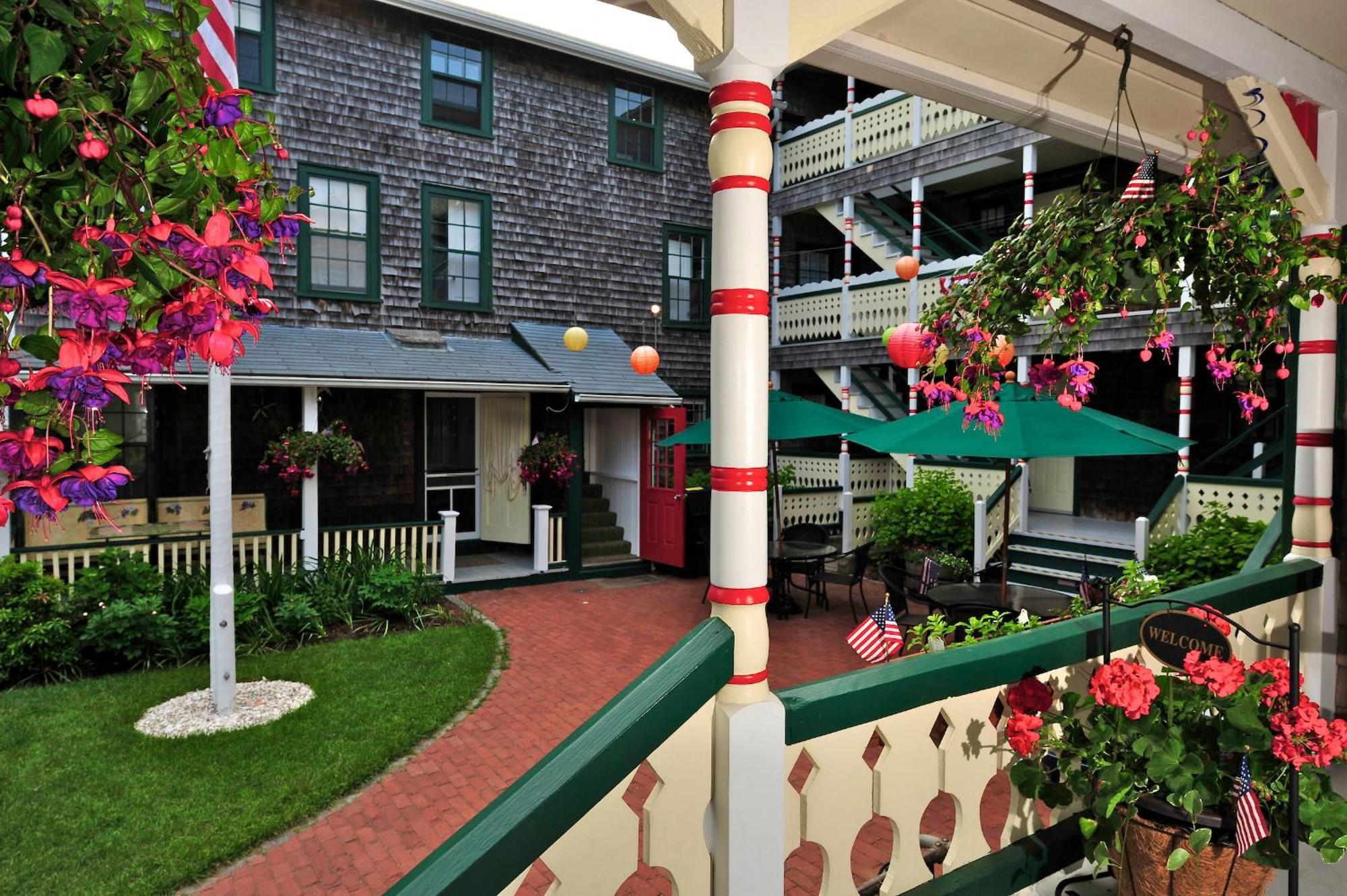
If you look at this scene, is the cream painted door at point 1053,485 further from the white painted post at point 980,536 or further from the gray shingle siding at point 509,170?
the gray shingle siding at point 509,170

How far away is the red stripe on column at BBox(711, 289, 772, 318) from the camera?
80.6 inches

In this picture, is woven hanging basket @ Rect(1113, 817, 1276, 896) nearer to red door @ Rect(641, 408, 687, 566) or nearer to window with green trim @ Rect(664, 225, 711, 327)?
red door @ Rect(641, 408, 687, 566)

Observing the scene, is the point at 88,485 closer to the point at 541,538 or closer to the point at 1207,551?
the point at 1207,551

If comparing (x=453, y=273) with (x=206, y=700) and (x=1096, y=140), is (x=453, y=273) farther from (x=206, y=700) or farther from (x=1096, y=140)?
(x=1096, y=140)

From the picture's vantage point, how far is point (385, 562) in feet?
29.1

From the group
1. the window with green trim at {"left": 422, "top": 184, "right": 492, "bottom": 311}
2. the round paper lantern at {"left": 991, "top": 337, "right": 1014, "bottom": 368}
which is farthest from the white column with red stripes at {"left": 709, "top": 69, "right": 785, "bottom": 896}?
the window with green trim at {"left": 422, "top": 184, "right": 492, "bottom": 311}

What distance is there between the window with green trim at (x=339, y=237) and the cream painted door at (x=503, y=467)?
231 centimetres

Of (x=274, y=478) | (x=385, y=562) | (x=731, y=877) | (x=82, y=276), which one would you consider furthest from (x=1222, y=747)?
(x=274, y=478)

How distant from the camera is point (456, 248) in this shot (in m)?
11.8

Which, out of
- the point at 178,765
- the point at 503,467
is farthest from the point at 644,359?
the point at 178,765

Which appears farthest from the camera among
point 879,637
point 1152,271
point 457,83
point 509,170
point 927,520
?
point 509,170

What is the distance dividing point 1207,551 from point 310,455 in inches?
360

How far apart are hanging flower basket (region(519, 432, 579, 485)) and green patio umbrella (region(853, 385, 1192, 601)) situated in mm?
5436

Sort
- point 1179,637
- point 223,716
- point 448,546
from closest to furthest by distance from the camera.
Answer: point 1179,637
point 223,716
point 448,546
